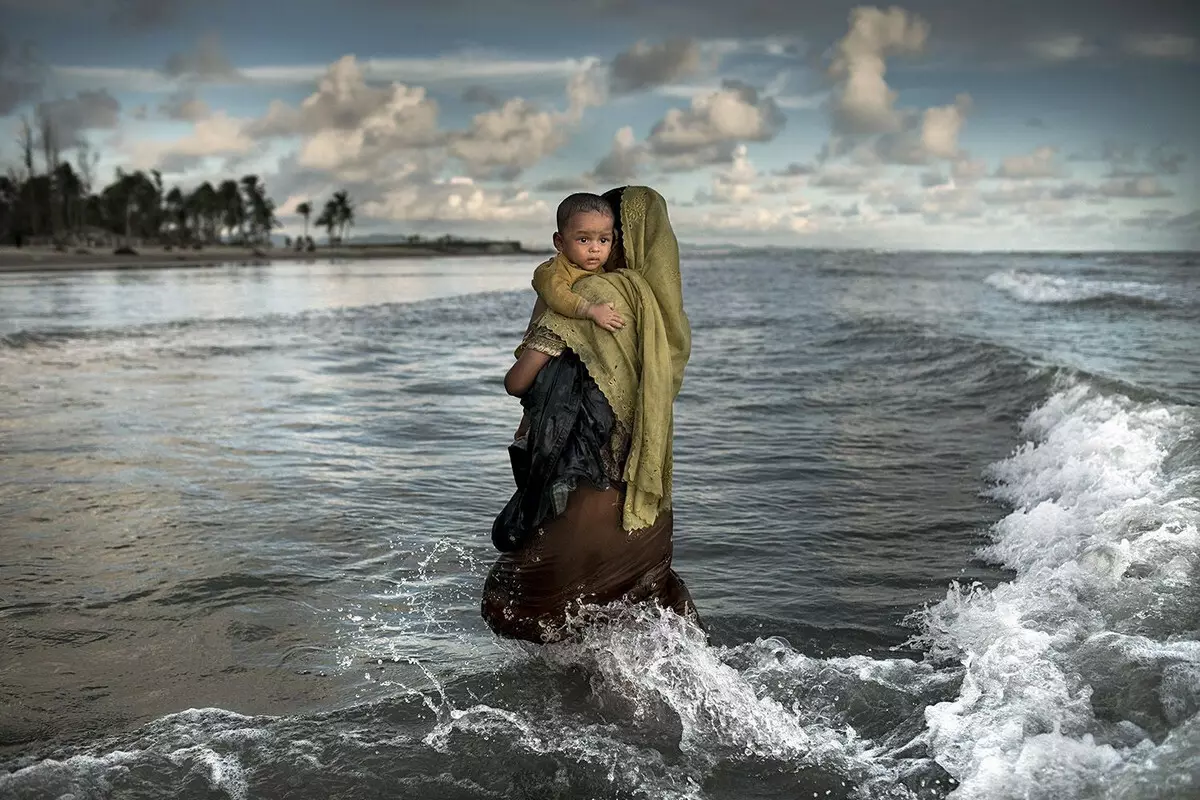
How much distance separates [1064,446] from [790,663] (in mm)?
4977

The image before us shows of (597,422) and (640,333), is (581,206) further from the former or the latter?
(597,422)

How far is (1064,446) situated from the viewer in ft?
27.3

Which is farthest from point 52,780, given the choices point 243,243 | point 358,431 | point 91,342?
point 243,243

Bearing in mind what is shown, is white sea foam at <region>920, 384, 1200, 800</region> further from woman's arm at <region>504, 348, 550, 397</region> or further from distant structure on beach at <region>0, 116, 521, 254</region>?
distant structure on beach at <region>0, 116, 521, 254</region>

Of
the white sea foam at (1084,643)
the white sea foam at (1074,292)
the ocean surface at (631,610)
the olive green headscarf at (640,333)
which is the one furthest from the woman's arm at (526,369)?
the white sea foam at (1074,292)

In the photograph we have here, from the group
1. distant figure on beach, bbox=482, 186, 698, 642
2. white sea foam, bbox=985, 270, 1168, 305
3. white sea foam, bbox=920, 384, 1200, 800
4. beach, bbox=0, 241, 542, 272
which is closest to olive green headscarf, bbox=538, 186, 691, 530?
distant figure on beach, bbox=482, 186, 698, 642

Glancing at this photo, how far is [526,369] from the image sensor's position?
3809mm

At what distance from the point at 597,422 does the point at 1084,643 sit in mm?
2369

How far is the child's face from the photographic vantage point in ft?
12.0

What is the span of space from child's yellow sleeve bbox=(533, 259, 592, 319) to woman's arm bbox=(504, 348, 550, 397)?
19 centimetres

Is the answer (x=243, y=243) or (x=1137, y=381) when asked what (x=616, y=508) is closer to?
(x=1137, y=381)

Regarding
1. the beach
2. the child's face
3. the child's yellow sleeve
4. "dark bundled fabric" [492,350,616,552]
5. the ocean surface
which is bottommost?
the ocean surface

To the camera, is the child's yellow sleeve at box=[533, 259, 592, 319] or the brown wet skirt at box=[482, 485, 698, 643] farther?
the brown wet skirt at box=[482, 485, 698, 643]

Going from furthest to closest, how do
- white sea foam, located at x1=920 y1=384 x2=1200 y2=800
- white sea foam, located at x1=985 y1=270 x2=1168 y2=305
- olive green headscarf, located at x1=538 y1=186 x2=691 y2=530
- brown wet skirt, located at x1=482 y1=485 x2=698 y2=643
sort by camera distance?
white sea foam, located at x1=985 y1=270 x2=1168 y2=305 < brown wet skirt, located at x1=482 y1=485 x2=698 y2=643 < olive green headscarf, located at x1=538 y1=186 x2=691 y2=530 < white sea foam, located at x1=920 y1=384 x2=1200 y2=800
